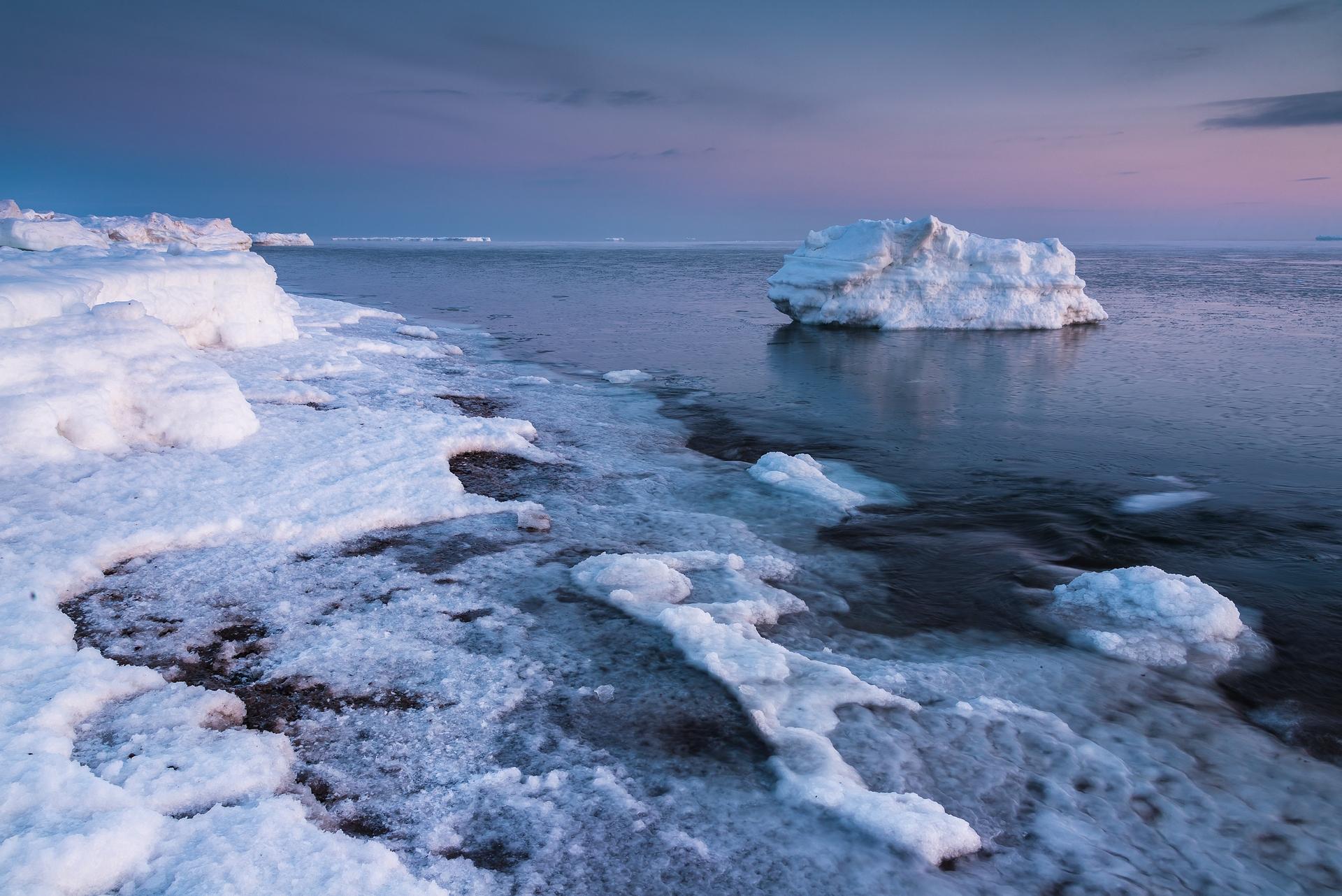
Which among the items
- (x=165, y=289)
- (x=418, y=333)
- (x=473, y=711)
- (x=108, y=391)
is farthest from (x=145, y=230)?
(x=473, y=711)

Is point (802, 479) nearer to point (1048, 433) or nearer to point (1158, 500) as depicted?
point (1158, 500)

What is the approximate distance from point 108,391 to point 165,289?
5009mm

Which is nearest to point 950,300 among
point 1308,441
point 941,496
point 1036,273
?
point 1036,273

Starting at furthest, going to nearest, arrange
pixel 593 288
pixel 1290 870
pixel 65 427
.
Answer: pixel 593 288
pixel 65 427
pixel 1290 870

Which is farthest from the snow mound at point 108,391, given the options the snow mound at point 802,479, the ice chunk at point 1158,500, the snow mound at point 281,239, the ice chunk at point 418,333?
the snow mound at point 281,239

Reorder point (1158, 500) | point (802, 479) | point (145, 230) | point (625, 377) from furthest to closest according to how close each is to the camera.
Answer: point (145, 230) → point (625, 377) → point (1158, 500) → point (802, 479)

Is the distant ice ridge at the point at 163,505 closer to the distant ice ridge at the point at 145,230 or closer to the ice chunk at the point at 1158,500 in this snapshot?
the ice chunk at the point at 1158,500

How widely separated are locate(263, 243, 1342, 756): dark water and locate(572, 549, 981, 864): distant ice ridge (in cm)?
100

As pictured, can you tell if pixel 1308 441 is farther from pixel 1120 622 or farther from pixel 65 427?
pixel 65 427

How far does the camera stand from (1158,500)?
29.5 feet

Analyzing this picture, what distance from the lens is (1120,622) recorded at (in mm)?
5691

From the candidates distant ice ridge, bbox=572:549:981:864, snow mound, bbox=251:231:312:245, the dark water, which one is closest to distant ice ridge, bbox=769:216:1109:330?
the dark water

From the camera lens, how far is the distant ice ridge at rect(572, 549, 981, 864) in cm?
344

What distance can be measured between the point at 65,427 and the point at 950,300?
2204cm
